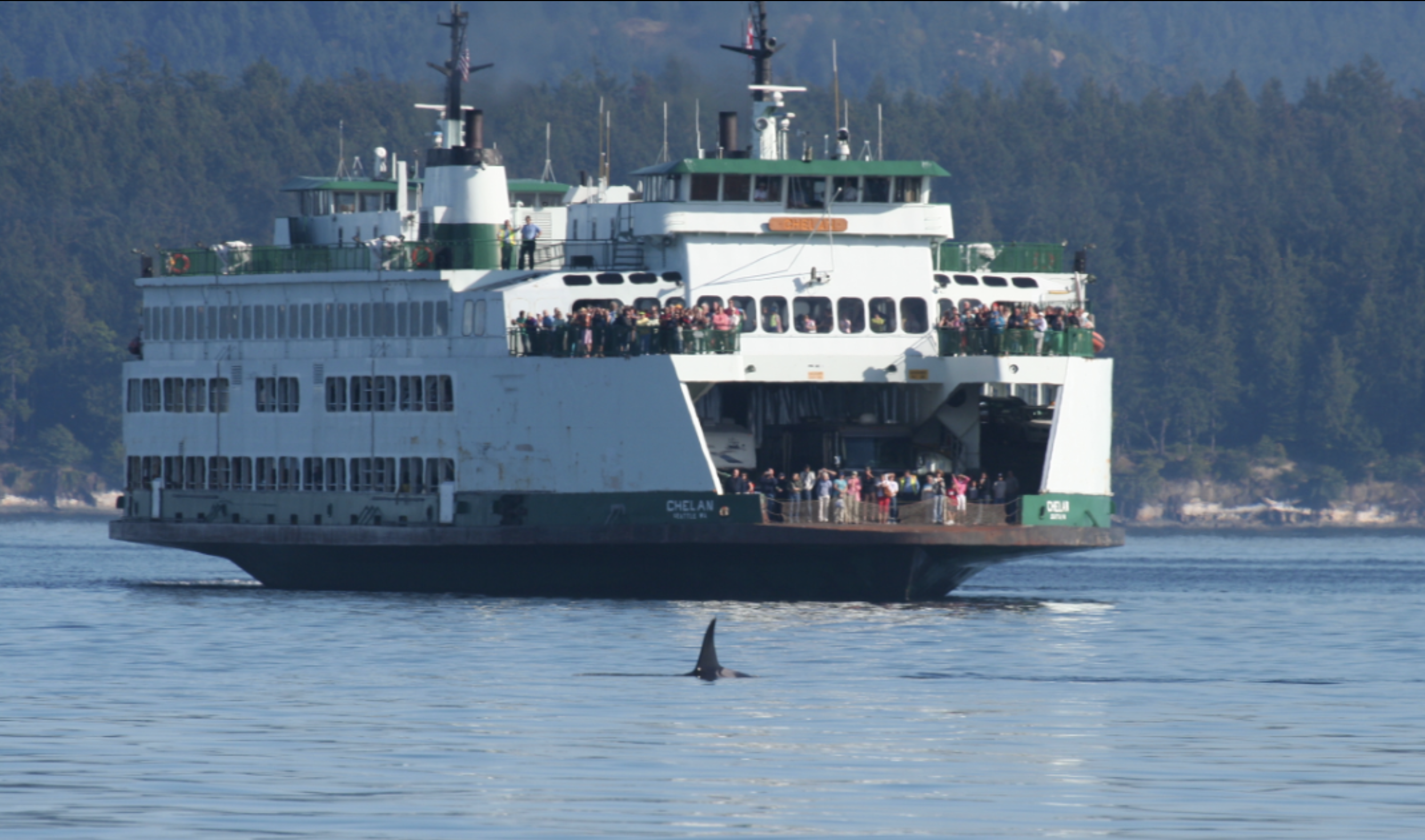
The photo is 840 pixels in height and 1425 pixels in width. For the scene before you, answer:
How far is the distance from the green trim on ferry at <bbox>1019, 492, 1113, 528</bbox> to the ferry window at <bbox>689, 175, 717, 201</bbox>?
30.8 feet

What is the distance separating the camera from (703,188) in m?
55.5

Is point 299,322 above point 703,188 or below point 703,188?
below

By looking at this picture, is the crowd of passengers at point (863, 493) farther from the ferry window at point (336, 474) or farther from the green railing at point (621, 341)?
the ferry window at point (336, 474)

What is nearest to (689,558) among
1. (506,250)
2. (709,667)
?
(506,250)

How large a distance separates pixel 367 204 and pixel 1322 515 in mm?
99179

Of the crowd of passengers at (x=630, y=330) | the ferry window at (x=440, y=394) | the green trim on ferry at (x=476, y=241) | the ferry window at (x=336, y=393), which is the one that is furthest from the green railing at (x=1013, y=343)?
the ferry window at (x=336, y=393)

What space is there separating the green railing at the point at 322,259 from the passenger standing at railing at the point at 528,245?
0.63m

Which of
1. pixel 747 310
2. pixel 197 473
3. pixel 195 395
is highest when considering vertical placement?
pixel 747 310

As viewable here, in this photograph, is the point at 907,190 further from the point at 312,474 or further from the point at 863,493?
the point at 312,474

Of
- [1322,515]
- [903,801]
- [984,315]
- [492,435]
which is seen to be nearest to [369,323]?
[492,435]

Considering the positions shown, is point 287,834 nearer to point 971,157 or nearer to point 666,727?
point 666,727

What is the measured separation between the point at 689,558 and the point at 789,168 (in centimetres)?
895

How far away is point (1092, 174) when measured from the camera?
188m

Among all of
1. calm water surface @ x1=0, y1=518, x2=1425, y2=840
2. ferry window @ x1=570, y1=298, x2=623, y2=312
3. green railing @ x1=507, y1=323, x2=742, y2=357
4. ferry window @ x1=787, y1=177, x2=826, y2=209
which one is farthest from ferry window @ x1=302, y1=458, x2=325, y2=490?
ferry window @ x1=787, y1=177, x2=826, y2=209
